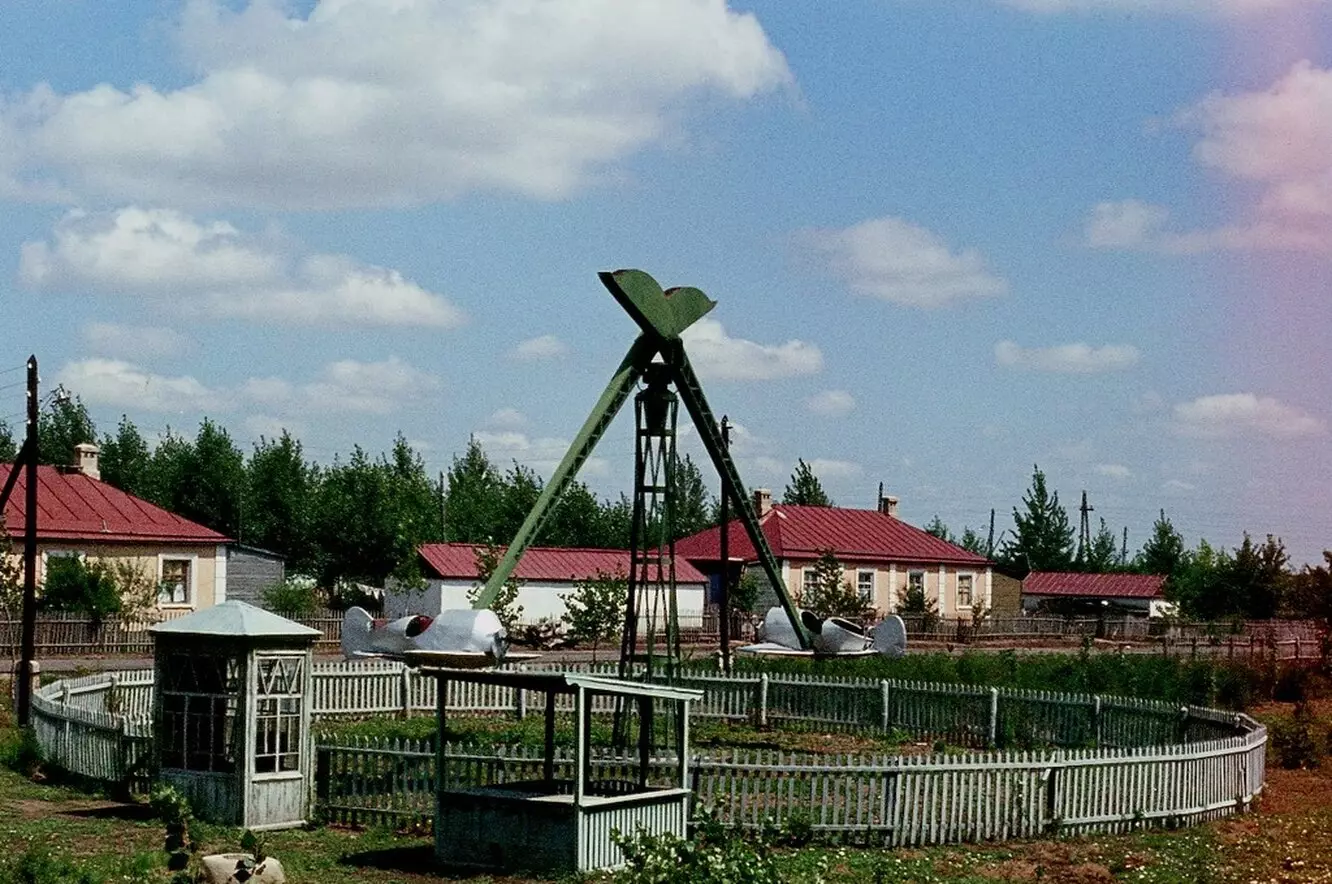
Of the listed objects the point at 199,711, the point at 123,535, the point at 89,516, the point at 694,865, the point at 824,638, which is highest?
the point at 89,516

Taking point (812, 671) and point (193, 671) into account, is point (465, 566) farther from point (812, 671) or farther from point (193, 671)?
point (193, 671)

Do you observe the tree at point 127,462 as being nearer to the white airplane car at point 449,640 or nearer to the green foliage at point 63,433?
the green foliage at point 63,433

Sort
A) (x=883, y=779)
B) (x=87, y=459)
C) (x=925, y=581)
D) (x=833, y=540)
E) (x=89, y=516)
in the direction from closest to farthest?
(x=883, y=779) → (x=89, y=516) → (x=87, y=459) → (x=833, y=540) → (x=925, y=581)

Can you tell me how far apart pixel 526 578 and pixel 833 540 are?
15472 millimetres

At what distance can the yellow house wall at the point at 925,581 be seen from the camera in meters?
63.0

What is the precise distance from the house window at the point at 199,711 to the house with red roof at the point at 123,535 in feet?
97.1

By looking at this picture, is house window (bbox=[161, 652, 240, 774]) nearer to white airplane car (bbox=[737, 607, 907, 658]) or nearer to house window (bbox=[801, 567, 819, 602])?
white airplane car (bbox=[737, 607, 907, 658])

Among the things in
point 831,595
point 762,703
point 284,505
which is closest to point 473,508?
point 284,505

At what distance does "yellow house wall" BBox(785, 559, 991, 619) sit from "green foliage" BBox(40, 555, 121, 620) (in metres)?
25.6

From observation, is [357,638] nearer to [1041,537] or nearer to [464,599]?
[464,599]

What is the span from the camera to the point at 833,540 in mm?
65000

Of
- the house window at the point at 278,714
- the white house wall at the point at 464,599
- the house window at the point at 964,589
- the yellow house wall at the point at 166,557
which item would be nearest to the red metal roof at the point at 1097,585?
the house window at the point at 964,589

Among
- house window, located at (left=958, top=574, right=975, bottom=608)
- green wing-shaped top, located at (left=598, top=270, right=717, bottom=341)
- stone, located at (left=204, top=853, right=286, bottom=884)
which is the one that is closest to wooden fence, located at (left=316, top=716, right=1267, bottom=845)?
stone, located at (left=204, top=853, right=286, bottom=884)

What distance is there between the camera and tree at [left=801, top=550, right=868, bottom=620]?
5772 cm
